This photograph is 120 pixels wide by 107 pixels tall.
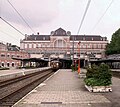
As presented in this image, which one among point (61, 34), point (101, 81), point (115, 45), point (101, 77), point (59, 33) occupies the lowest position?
point (101, 81)

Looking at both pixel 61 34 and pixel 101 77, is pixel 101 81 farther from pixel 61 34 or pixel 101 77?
pixel 61 34

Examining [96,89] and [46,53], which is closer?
[96,89]

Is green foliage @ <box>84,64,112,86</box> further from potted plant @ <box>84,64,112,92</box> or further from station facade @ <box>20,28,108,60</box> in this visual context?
station facade @ <box>20,28,108,60</box>

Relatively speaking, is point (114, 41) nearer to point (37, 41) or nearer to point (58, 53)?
point (58, 53)

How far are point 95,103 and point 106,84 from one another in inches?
168

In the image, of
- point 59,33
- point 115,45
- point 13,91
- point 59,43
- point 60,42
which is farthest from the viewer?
point 59,33

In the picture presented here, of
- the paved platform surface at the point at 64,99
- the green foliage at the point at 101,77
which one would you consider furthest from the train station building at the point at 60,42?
the paved platform surface at the point at 64,99

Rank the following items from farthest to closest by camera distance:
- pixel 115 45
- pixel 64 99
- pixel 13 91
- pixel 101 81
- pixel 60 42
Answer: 1. pixel 60 42
2. pixel 115 45
3. pixel 13 91
4. pixel 101 81
5. pixel 64 99

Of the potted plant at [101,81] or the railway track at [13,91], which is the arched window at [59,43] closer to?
the railway track at [13,91]

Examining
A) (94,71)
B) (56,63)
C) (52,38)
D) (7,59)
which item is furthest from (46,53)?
(94,71)

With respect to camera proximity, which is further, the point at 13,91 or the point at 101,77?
the point at 13,91

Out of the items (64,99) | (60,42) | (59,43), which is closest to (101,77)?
(64,99)

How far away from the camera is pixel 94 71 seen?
1559 centimetres

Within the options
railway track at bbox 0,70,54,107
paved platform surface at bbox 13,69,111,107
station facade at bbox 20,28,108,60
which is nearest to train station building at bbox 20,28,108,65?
station facade at bbox 20,28,108,60
